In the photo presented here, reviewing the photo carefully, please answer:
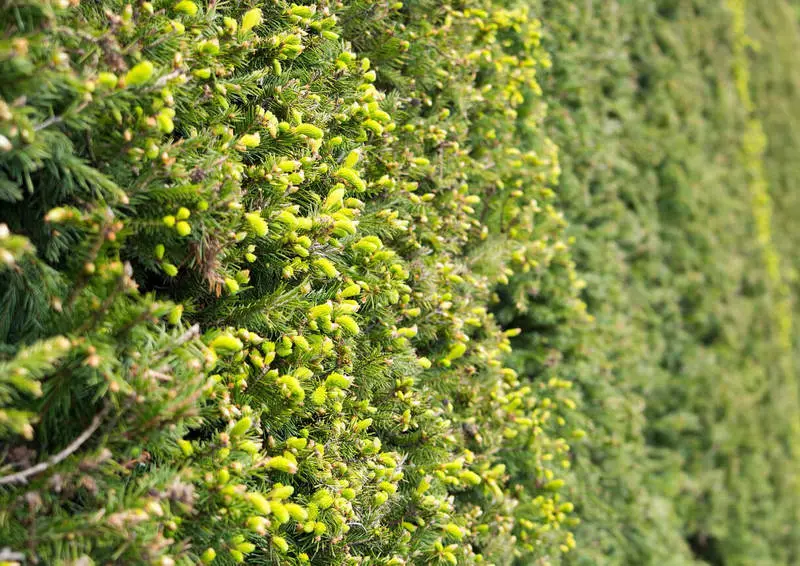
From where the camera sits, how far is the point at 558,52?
4.19 meters

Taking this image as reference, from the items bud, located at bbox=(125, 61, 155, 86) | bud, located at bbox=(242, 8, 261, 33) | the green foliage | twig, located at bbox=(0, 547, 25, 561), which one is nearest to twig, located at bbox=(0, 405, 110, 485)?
twig, located at bbox=(0, 547, 25, 561)

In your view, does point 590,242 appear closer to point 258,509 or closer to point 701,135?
point 701,135

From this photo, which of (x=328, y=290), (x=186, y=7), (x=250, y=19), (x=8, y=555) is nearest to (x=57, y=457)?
(x=8, y=555)

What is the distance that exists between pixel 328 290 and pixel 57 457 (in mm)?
963

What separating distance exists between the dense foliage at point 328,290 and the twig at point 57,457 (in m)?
0.01

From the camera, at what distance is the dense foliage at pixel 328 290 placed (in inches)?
56.2

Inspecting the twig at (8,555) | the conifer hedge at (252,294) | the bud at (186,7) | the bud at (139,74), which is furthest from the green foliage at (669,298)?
the twig at (8,555)

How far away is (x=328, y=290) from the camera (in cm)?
213

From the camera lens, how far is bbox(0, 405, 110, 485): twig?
129cm

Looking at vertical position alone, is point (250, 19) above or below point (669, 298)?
above

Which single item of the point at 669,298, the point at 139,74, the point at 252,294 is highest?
the point at 139,74

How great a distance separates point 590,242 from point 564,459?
150 centimetres

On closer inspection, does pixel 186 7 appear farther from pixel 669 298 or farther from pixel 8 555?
pixel 669 298

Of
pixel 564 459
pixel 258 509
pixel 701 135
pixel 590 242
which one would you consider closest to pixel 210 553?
pixel 258 509
